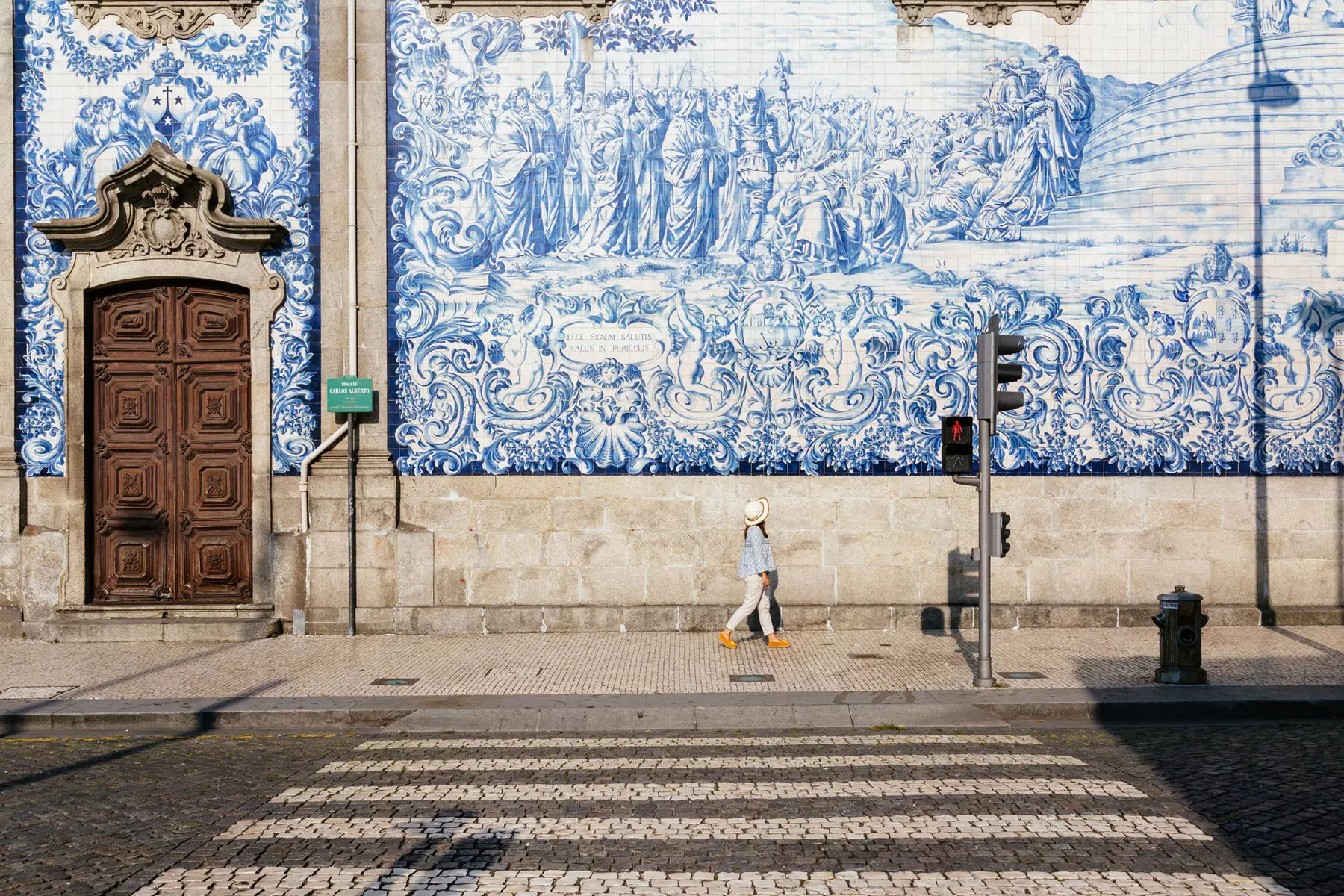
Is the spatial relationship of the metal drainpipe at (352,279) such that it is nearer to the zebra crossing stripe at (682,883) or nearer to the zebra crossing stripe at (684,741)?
the zebra crossing stripe at (684,741)

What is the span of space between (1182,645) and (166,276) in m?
11.2

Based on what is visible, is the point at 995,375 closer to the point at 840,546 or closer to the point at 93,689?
the point at 840,546

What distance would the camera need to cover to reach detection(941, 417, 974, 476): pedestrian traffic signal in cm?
1085

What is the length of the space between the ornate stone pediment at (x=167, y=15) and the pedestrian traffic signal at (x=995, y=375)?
915cm

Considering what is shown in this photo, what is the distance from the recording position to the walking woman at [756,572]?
1214 centimetres

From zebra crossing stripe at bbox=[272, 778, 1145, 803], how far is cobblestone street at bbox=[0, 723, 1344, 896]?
21mm

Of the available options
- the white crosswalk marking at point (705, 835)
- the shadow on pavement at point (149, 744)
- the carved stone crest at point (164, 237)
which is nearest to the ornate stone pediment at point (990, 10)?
the carved stone crest at point (164, 237)

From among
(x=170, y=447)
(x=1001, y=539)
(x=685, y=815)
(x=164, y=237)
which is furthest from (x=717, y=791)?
(x=164, y=237)

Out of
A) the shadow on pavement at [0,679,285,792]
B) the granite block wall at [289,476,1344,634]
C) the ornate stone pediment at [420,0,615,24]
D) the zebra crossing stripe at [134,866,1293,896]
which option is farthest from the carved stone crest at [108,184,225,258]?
the zebra crossing stripe at [134,866,1293,896]

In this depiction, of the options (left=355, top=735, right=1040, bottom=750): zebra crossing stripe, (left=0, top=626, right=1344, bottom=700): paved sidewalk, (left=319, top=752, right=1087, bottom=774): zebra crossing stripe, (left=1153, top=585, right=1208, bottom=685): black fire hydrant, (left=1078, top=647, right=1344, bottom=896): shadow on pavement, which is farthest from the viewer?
(left=0, top=626, right=1344, bottom=700): paved sidewalk

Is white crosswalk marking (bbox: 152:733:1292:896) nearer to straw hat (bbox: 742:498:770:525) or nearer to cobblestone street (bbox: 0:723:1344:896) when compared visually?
cobblestone street (bbox: 0:723:1344:896)

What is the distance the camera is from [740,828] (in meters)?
6.18

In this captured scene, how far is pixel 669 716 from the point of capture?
9344 millimetres

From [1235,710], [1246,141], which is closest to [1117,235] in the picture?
[1246,141]
